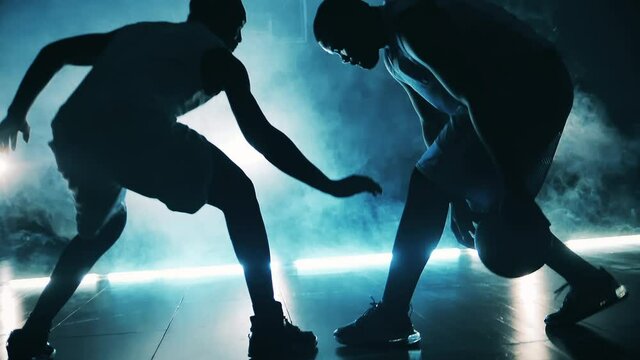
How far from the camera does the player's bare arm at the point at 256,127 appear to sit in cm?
109

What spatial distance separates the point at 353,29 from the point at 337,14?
0.23 ft

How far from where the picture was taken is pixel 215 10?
1265 millimetres

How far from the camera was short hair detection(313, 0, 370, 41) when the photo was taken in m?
1.26

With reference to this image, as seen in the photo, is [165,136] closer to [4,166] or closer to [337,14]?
[337,14]

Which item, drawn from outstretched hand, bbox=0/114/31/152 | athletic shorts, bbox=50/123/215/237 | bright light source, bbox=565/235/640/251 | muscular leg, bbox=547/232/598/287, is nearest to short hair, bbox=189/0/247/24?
athletic shorts, bbox=50/123/215/237

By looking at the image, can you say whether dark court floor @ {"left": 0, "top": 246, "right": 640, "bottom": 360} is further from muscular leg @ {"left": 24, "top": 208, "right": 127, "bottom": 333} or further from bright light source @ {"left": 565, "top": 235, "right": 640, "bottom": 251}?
bright light source @ {"left": 565, "top": 235, "right": 640, "bottom": 251}

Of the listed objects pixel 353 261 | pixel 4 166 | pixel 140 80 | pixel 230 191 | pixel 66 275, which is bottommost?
pixel 353 261

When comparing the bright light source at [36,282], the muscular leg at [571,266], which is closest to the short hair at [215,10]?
the muscular leg at [571,266]

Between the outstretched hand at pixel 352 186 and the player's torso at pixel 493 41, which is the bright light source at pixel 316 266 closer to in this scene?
the outstretched hand at pixel 352 186

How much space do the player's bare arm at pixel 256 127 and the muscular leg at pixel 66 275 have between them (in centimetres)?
71

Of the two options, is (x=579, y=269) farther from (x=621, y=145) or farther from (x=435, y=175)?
(x=621, y=145)

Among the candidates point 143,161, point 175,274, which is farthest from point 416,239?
point 175,274

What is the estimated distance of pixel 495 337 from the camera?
1.30m

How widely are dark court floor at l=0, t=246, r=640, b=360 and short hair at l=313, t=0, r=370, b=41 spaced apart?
1051 millimetres
